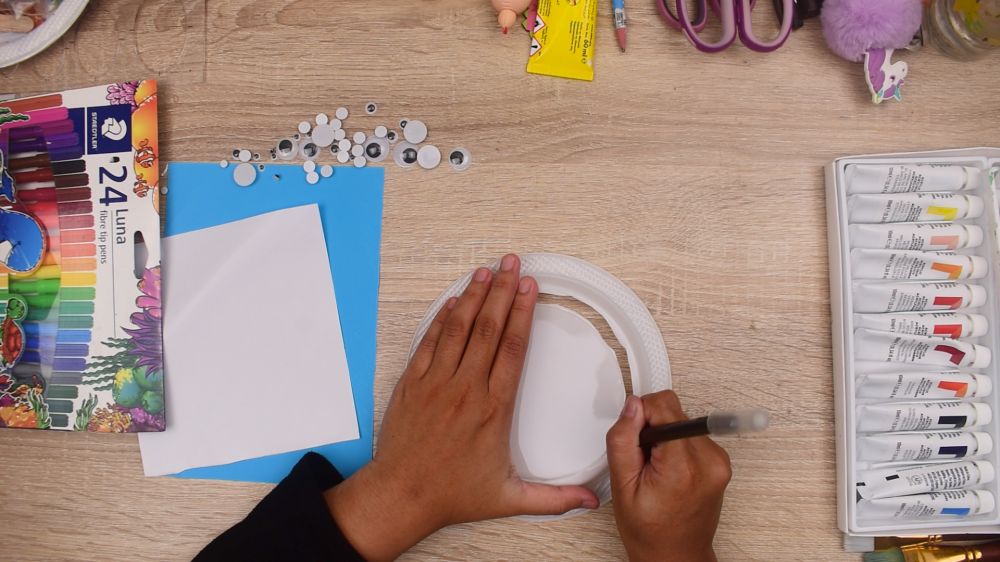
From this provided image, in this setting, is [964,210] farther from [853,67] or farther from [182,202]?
[182,202]

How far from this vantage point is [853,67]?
600 millimetres

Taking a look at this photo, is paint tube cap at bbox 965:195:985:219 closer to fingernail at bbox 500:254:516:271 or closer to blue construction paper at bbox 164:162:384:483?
fingernail at bbox 500:254:516:271

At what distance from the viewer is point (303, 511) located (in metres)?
0.56

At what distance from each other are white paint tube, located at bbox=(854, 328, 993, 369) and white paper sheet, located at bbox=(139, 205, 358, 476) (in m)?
0.49

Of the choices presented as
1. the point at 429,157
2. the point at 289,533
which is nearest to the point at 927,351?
the point at 429,157

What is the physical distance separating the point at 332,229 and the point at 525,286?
20cm

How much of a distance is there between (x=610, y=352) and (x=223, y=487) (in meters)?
0.40

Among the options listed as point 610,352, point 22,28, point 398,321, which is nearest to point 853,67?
point 610,352

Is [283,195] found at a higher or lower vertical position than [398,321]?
higher

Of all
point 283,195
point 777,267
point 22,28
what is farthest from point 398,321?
point 22,28

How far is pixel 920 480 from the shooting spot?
0.56 m

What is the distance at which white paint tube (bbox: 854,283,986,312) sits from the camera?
56cm

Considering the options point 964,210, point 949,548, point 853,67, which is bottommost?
point 949,548

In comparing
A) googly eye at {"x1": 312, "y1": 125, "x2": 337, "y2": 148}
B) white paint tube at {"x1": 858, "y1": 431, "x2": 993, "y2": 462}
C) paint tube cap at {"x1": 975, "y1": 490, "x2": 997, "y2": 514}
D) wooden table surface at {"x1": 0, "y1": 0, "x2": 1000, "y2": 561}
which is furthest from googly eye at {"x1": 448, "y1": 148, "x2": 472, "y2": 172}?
paint tube cap at {"x1": 975, "y1": 490, "x2": 997, "y2": 514}
